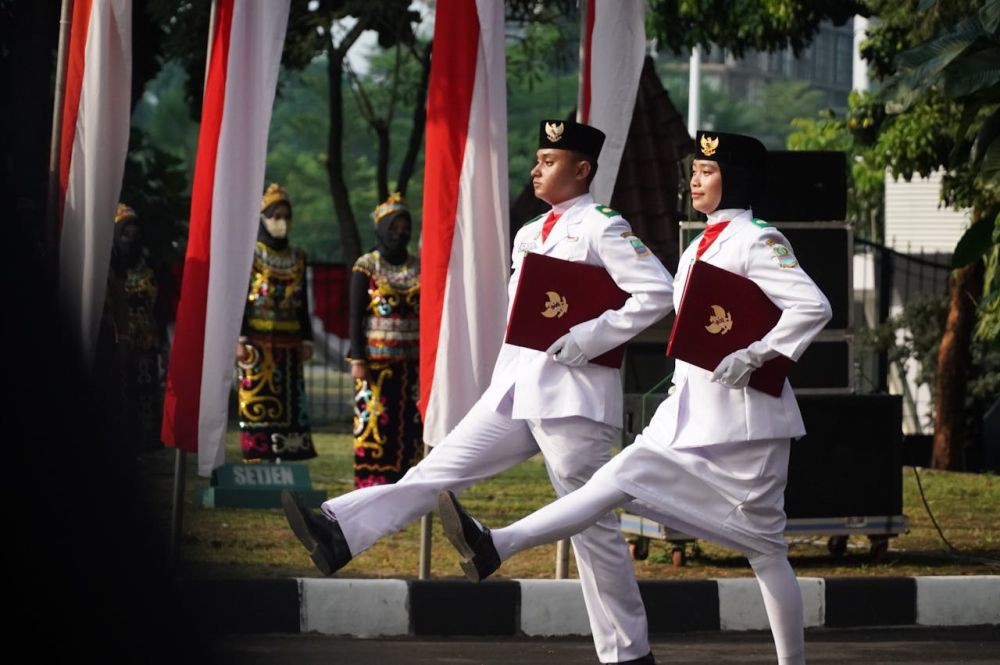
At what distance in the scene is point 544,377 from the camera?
602 centimetres

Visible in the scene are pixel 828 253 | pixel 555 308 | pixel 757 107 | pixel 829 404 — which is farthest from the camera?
pixel 757 107

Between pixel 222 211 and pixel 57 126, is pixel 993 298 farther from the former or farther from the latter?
pixel 57 126

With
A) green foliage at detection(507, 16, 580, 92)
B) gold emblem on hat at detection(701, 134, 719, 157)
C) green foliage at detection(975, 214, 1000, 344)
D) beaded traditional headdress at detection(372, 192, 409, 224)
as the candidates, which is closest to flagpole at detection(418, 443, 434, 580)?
gold emblem on hat at detection(701, 134, 719, 157)

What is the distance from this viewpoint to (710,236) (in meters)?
5.80

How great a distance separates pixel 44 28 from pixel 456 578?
5.83 m

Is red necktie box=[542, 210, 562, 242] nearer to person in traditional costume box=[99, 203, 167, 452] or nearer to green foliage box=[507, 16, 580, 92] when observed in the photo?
person in traditional costume box=[99, 203, 167, 452]

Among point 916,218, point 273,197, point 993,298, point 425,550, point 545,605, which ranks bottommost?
point 545,605

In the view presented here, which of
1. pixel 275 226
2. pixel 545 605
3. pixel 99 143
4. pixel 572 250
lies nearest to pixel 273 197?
pixel 275 226

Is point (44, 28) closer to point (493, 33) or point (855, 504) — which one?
point (493, 33)

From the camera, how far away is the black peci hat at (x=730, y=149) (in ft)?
19.1

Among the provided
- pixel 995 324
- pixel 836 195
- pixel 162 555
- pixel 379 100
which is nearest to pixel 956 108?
pixel 995 324

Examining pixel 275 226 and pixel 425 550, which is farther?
pixel 275 226

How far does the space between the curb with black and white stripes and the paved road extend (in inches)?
4.5

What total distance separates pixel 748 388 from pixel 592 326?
60cm
